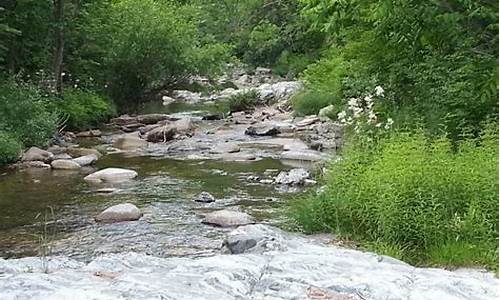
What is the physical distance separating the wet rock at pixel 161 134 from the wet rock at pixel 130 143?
0.75 ft

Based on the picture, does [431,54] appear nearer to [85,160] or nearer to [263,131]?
[85,160]

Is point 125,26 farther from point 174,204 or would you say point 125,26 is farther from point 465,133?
point 465,133

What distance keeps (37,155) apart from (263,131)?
5.80 m

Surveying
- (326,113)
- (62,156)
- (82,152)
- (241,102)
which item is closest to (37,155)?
(62,156)

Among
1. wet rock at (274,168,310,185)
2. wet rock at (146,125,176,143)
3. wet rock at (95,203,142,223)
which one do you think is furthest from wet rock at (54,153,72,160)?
wet rock at (95,203,142,223)

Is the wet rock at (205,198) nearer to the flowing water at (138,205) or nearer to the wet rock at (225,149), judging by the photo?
the flowing water at (138,205)

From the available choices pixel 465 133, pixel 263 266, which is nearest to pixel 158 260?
pixel 263 266

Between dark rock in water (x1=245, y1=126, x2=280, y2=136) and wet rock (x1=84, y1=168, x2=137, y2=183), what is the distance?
581 centimetres

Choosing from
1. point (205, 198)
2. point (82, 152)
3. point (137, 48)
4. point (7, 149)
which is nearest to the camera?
point (205, 198)

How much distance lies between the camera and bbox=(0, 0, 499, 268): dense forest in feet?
21.5

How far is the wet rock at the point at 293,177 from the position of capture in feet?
36.5

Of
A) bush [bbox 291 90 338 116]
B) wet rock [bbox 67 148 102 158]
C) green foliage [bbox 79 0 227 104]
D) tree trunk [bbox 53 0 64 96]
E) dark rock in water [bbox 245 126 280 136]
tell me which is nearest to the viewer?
wet rock [bbox 67 148 102 158]

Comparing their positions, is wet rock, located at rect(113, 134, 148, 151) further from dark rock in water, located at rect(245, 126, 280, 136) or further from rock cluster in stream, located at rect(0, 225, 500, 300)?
rock cluster in stream, located at rect(0, 225, 500, 300)

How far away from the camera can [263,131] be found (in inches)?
706
